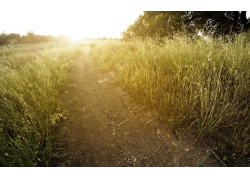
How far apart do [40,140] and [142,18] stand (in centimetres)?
793

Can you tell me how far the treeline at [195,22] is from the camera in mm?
6949

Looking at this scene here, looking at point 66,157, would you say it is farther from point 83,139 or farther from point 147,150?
point 147,150

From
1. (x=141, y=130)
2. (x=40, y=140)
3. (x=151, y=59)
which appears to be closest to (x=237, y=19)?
(x=151, y=59)

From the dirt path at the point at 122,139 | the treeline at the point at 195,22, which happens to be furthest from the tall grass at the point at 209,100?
the treeline at the point at 195,22

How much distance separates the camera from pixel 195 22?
24.5ft

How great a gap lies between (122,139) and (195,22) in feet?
24.1

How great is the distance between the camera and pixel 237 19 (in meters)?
7.10

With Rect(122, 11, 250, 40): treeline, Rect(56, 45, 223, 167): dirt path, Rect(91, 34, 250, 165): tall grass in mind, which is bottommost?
Rect(56, 45, 223, 167): dirt path

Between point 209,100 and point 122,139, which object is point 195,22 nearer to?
point 209,100

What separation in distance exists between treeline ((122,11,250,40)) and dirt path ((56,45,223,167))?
495cm

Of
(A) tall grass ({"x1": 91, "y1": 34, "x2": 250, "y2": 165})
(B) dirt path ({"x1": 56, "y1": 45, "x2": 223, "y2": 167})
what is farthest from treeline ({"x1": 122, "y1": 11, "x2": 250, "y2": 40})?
(B) dirt path ({"x1": 56, "y1": 45, "x2": 223, "y2": 167})

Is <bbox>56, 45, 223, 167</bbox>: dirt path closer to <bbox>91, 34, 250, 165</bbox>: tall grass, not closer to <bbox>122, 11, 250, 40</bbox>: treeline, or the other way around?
<bbox>91, 34, 250, 165</bbox>: tall grass

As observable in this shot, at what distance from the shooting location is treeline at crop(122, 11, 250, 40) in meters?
6.95

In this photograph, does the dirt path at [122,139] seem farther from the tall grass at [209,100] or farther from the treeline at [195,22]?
the treeline at [195,22]
